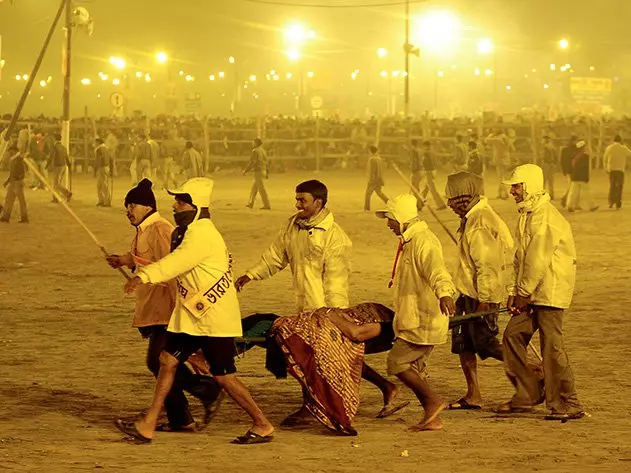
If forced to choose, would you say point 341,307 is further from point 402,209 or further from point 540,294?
point 540,294

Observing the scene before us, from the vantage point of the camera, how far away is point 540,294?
798 cm

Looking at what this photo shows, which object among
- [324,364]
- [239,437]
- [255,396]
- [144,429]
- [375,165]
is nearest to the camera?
[144,429]

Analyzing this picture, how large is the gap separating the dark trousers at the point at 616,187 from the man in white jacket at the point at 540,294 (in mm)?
20849

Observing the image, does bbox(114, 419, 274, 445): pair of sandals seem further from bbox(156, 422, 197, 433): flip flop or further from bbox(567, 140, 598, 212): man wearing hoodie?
bbox(567, 140, 598, 212): man wearing hoodie

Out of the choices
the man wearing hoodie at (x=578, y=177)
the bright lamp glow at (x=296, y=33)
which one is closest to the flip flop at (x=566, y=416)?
the man wearing hoodie at (x=578, y=177)

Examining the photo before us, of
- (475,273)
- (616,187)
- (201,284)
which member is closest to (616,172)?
(616,187)

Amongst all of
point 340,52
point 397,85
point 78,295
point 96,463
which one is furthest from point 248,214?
point 397,85

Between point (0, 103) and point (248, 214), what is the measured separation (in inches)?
2546

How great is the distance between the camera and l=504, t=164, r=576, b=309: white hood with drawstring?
26.2 feet

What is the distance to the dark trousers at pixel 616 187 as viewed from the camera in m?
28.4

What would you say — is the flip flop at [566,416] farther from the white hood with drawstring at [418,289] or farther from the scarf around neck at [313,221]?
the scarf around neck at [313,221]

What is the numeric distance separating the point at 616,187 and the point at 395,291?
21505 millimetres

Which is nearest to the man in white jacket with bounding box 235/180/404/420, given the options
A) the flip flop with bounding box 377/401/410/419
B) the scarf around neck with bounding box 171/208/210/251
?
the flip flop with bounding box 377/401/410/419

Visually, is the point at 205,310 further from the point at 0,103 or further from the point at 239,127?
the point at 0,103
